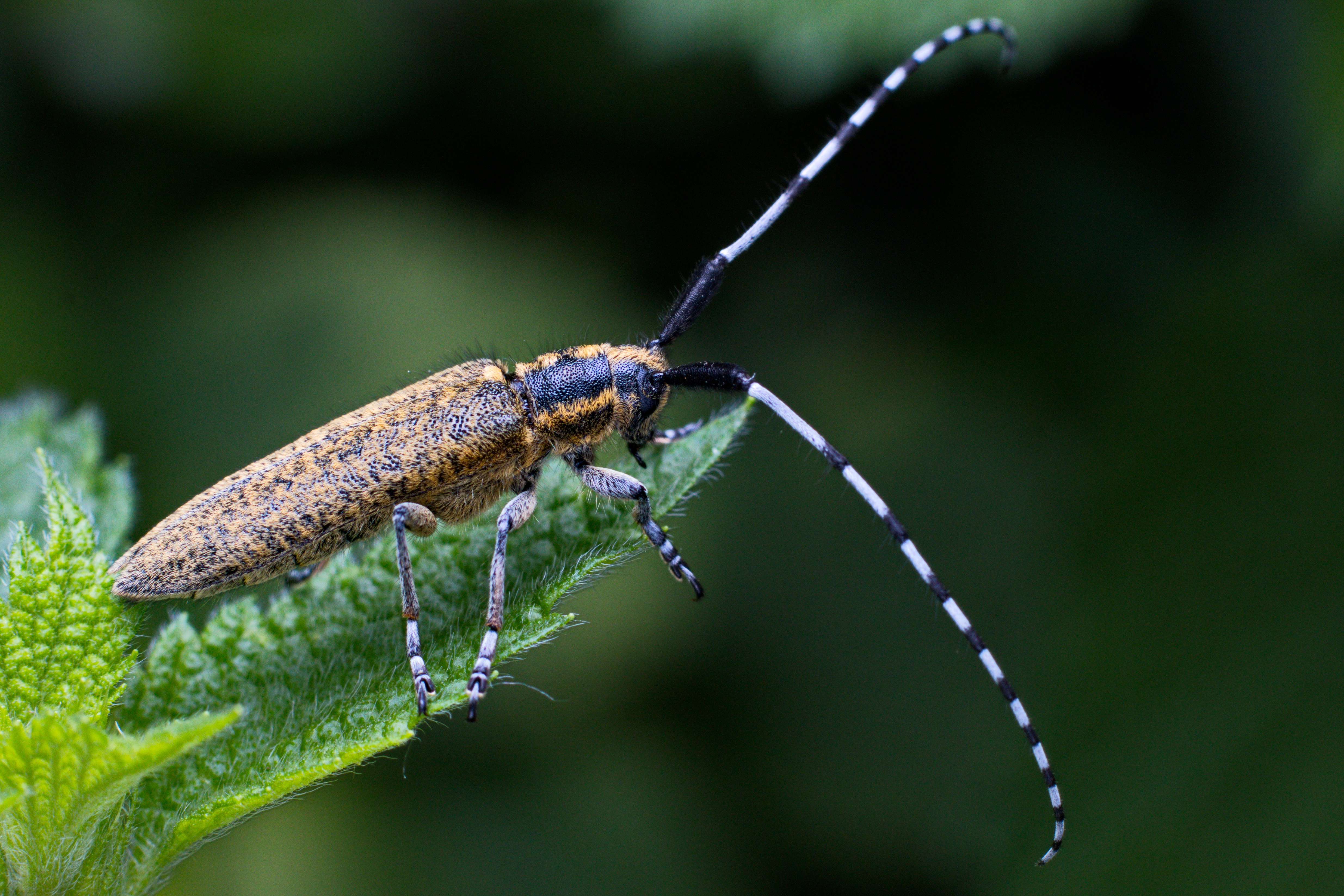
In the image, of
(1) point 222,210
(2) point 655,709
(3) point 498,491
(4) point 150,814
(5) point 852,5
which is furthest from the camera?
(1) point 222,210

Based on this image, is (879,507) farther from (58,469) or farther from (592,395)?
(58,469)

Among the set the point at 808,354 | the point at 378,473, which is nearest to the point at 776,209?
the point at 378,473

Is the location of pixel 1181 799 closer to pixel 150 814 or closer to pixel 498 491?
pixel 498 491

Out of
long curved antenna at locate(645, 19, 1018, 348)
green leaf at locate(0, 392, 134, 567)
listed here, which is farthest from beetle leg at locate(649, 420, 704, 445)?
green leaf at locate(0, 392, 134, 567)

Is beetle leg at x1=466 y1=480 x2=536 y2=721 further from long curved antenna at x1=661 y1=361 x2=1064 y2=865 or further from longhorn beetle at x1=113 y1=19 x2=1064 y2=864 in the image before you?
long curved antenna at x1=661 y1=361 x2=1064 y2=865

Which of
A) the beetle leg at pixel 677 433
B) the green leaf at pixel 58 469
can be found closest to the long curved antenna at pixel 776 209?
the beetle leg at pixel 677 433

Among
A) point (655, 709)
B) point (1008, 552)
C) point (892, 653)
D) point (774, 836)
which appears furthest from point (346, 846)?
point (1008, 552)

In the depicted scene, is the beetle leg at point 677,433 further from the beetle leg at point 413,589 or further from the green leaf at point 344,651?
the beetle leg at point 413,589
